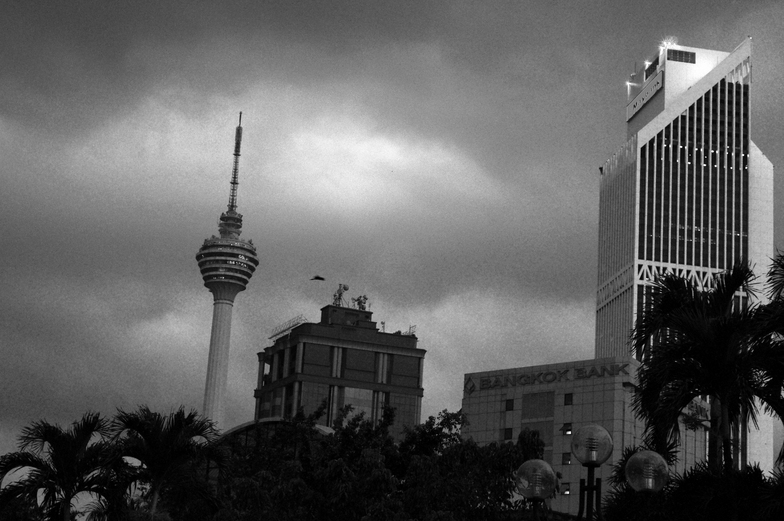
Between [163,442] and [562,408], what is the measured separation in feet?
319

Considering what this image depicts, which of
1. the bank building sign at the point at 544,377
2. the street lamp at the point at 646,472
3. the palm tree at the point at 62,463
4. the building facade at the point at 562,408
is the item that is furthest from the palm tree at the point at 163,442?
the bank building sign at the point at 544,377

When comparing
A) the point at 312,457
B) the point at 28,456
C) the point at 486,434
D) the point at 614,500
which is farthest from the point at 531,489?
the point at 486,434

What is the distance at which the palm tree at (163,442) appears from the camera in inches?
1303

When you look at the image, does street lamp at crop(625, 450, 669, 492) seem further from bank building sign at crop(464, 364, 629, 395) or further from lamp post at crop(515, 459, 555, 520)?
bank building sign at crop(464, 364, 629, 395)

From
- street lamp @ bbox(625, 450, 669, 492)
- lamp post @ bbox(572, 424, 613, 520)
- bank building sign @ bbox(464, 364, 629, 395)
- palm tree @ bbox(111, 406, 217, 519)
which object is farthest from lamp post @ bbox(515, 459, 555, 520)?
bank building sign @ bbox(464, 364, 629, 395)

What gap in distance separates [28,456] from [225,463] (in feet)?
15.8

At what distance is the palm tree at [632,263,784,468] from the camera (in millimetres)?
30156

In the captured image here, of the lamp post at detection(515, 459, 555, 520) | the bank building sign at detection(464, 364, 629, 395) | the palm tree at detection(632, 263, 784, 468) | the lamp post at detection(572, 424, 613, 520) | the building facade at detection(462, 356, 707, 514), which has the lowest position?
the lamp post at detection(515, 459, 555, 520)

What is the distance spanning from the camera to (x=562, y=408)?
419 ft

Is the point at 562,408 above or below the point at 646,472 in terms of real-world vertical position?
above

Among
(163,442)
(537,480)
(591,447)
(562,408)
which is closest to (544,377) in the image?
(562,408)

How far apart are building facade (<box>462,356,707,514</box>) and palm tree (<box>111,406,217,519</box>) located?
89360mm

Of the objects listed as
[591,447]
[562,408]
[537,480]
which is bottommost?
[537,480]

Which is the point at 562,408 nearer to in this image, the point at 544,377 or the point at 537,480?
the point at 544,377
